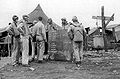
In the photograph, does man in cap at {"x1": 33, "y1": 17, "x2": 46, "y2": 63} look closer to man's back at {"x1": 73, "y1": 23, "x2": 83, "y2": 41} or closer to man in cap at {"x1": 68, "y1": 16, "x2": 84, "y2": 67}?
man in cap at {"x1": 68, "y1": 16, "x2": 84, "y2": 67}

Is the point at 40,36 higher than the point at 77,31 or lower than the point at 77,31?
lower

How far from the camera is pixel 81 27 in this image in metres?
10.3

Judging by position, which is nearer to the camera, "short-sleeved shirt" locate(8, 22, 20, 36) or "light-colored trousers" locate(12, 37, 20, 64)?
"short-sleeved shirt" locate(8, 22, 20, 36)

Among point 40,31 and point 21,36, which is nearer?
point 21,36

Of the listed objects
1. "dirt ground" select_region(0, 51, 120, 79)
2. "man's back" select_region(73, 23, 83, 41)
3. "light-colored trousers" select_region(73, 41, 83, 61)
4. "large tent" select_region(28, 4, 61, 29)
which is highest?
"large tent" select_region(28, 4, 61, 29)

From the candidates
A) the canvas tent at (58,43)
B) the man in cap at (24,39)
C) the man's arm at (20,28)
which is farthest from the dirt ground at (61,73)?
the canvas tent at (58,43)

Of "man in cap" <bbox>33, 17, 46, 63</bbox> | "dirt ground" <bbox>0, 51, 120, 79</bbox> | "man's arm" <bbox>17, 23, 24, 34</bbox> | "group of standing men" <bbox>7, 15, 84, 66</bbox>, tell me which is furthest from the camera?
"man in cap" <bbox>33, 17, 46, 63</bbox>

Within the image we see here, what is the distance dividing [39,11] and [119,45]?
1189 centimetres

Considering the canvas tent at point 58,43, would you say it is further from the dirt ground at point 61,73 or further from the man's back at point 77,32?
the dirt ground at point 61,73

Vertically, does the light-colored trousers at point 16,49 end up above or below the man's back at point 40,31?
below

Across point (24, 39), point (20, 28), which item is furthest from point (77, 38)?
point (20, 28)

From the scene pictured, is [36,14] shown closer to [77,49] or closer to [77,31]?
[77,31]

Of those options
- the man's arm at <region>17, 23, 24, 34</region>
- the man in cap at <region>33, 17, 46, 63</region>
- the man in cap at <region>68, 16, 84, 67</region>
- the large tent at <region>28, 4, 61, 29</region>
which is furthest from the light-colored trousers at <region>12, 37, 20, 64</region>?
the large tent at <region>28, 4, 61, 29</region>

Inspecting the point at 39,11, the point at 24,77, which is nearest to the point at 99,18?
the point at 39,11
